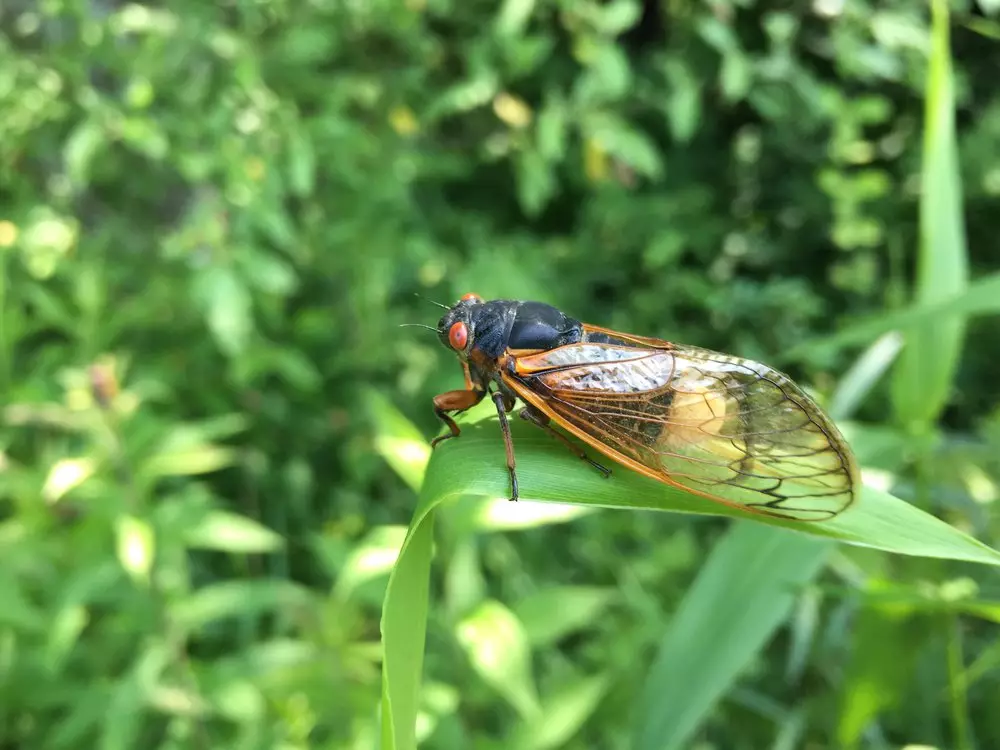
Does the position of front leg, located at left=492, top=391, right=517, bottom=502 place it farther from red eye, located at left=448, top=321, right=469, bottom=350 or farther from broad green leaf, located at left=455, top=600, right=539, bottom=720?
broad green leaf, located at left=455, top=600, right=539, bottom=720

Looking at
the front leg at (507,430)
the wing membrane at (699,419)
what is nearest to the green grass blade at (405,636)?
the front leg at (507,430)

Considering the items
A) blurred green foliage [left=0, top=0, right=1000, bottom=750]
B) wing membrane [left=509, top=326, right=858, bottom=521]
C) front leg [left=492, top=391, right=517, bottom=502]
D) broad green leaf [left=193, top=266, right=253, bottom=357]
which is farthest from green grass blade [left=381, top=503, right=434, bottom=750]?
broad green leaf [left=193, top=266, right=253, bottom=357]

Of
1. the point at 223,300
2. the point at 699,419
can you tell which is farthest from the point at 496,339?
the point at 223,300

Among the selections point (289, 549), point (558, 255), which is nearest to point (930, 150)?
point (558, 255)

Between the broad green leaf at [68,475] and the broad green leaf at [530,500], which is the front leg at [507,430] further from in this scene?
the broad green leaf at [68,475]

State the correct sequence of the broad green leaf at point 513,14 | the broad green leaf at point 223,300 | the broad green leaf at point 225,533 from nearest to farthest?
the broad green leaf at point 225,533 → the broad green leaf at point 223,300 → the broad green leaf at point 513,14

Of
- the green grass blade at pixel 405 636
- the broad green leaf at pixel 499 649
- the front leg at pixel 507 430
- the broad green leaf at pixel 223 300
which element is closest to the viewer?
the green grass blade at pixel 405 636
